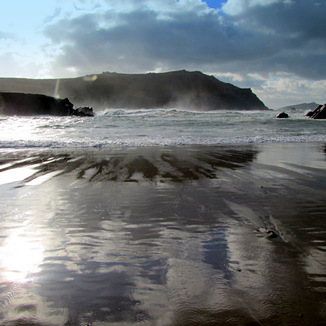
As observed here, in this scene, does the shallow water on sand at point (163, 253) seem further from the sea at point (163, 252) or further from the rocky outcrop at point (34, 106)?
the rocky outcrop at point (34, 106)

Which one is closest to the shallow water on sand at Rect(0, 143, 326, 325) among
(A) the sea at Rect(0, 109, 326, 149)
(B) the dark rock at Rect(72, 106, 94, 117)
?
(A) the sea at Rect(0, 109, 326, 149)

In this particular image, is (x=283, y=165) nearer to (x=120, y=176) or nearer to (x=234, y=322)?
(x=120, y=176)

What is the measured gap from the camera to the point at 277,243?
2.07 m

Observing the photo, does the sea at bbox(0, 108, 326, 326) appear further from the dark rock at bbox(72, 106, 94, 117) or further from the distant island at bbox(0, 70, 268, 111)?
the distant island at bbox(0, 70, 268, 111)

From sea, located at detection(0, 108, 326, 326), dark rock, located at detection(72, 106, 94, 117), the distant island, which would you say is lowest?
sea, located at detection(0, 108, 326, 326)

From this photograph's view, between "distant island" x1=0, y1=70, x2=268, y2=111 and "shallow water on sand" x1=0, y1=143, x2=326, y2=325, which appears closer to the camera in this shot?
"shallow water on sand" x1=0, y1=143, x2=326, y2=325

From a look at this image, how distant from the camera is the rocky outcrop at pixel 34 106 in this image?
44.7 m

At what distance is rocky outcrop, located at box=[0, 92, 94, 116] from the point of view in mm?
44656

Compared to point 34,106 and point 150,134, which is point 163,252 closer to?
point 150,134

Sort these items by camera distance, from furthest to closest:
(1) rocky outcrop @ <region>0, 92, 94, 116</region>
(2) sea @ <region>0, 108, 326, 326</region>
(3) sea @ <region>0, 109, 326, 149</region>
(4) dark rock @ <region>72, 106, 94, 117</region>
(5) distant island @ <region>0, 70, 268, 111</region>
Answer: (5) distant island @ <region>0, 70, 268, 111</region>
(1) rocky outcrop @ <region>0, 92, 94, 116</region>
(4) dark rock @ <region>72, 106, 94, 117</region>
(3) sea @ <region>0, 109, 326, 149</region>
(2) sea @ <region>0, 108, 326, 326</region>

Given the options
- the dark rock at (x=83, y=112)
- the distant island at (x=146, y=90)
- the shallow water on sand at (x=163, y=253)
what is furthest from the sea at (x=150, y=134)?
the distant island at (x=146, y=90)

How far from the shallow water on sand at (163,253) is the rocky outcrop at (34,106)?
4274 centimetres

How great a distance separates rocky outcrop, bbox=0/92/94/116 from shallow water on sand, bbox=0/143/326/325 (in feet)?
140

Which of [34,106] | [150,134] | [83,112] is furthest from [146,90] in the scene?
[150,134]
